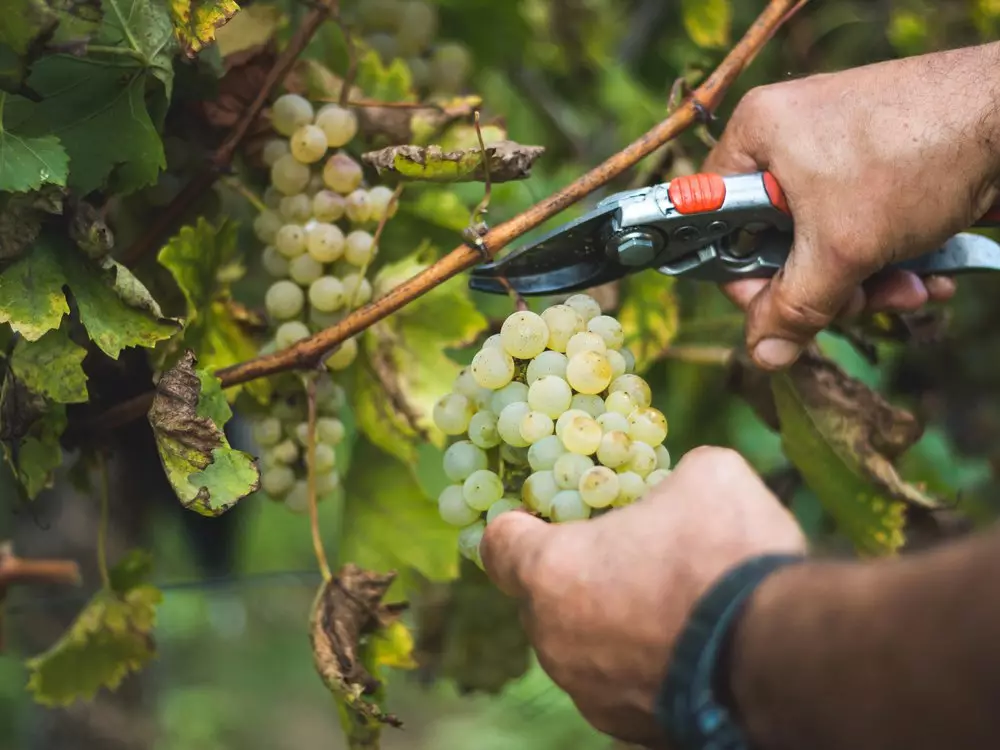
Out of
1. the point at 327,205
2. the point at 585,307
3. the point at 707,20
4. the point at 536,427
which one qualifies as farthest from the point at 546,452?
the point at 707,20

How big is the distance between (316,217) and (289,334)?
104 millimetres

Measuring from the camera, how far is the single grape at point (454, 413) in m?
0.72

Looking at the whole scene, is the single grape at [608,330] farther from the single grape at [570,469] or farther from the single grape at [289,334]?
the single grape at [289,334]

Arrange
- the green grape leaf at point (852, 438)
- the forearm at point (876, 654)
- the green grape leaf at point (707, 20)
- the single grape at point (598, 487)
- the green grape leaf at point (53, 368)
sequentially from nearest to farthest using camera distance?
1. the forearm at point (876, 654)
2. the single grape at point (598, 487)
3. the green grape leaf at point (53, 368)
4. the green grape leaf at point (852, 438)
5. the green grape leaf at point (707, 20)

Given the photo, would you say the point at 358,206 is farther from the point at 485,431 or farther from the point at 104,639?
the point at 104,639

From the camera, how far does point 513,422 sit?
0.67m

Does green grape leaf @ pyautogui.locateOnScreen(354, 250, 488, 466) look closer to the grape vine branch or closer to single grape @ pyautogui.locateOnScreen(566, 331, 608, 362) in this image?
the grape vine branch

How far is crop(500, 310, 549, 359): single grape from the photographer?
2.23 feet

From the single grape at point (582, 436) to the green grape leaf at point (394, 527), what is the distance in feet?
1.15

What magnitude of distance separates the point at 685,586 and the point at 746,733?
0.24 ft

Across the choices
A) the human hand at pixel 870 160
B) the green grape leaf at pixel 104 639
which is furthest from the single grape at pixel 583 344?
the green grape leaf at pixel 104 639

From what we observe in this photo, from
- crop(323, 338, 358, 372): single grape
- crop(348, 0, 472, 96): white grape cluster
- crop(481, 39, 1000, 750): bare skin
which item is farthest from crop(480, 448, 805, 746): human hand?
crop(348, 0, 472, 96): white grape cluster

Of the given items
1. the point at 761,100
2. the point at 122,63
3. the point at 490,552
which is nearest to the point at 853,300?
the point at 761,100

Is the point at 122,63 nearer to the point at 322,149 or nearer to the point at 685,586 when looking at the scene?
the point at 322,149
